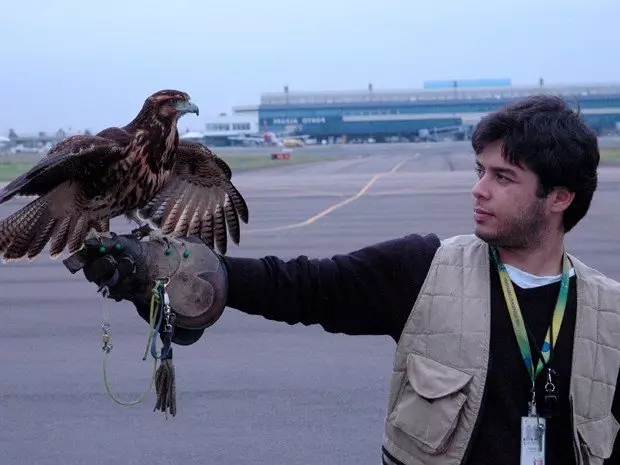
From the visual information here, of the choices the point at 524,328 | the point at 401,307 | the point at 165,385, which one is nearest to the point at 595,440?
the point at 524,328

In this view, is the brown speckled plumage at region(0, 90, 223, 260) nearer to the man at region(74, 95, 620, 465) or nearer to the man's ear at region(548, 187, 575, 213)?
the man at region(74, 95, 620, 465)

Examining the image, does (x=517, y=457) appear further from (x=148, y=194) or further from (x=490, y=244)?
(x=148, y=194)

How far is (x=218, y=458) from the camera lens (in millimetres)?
5492

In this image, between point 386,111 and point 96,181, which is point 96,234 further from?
point 386,111

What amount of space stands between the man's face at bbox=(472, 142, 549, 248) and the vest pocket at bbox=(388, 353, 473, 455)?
15.3 inches

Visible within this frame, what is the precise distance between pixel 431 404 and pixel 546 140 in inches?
30.7

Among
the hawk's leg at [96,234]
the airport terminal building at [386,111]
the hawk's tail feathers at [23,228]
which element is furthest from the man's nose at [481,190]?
the airport terminal building at [386,111]

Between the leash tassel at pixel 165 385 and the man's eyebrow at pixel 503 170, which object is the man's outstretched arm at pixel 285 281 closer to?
the leash tassel at pixel 165 385

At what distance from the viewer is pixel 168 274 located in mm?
2992

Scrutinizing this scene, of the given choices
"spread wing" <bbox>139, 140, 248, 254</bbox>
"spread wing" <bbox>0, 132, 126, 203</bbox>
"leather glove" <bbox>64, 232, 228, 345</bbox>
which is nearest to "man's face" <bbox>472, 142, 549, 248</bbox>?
"leather glove" <bbox>64, 232, 228, 345</bbox>

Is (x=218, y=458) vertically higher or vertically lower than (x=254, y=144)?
higher

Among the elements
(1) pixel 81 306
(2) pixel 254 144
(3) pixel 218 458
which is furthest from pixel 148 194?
(2) pixel 254 144

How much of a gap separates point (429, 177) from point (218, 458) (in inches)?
1209

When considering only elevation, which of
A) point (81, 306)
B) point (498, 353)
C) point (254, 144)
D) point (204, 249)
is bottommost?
point (254, 144)
